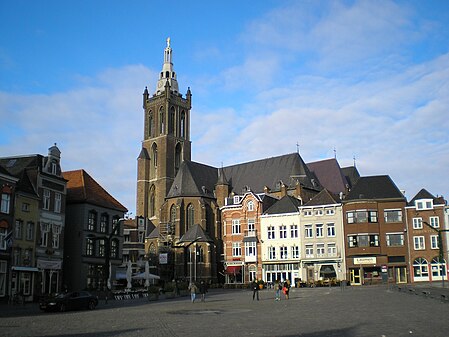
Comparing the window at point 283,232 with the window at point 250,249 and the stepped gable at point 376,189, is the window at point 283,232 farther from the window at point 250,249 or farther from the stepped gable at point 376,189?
the stepped gable at point 376,189

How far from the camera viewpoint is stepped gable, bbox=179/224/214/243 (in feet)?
250

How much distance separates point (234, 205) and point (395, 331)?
205 feet

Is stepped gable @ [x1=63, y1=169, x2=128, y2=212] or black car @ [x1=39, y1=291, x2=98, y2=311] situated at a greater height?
stepped gable @ [x1=63, y1=169, x2=128, y2=212]

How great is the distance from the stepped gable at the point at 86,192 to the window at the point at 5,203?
36.1ft

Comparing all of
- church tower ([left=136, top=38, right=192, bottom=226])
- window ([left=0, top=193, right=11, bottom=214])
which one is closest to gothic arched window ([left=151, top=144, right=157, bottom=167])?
church tower ([left=136, top=38, right=192, bottom=226])

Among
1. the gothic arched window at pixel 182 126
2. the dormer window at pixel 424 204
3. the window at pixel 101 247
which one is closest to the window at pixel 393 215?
the dormer window at pixel 424 204

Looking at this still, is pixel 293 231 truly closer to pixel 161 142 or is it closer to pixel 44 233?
pixel 44 233

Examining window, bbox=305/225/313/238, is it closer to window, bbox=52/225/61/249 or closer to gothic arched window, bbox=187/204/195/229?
gothic arched window, bbox=187/204/195/229

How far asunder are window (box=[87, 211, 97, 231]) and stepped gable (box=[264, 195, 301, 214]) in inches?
1132

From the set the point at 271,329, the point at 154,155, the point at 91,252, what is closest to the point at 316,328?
the point at 271,329

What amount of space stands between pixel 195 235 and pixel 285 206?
13943 millimetres

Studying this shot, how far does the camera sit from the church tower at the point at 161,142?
309 feet

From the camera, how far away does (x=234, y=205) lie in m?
78.9

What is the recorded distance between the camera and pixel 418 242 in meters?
62.8
